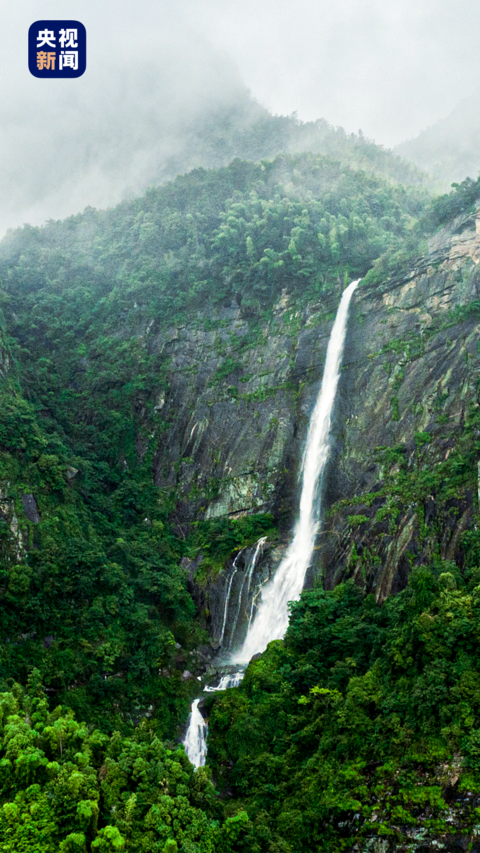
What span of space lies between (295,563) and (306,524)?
1.95 m

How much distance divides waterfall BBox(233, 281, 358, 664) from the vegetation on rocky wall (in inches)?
73.0

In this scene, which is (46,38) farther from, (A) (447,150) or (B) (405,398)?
(A) (447,150)

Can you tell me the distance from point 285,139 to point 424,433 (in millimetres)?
43396

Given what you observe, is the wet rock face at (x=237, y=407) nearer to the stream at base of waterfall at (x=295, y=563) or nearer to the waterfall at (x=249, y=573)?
the stream at base of waterfall at (x=295, y=563)

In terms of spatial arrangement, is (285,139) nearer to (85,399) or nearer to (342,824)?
(85,399)

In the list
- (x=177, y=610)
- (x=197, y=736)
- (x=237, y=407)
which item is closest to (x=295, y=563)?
(x=177, y=610)

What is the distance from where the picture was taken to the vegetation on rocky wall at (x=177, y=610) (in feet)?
37.9

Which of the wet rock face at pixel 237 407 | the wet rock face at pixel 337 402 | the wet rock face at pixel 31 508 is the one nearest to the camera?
the wet rock face at pixel 337 402

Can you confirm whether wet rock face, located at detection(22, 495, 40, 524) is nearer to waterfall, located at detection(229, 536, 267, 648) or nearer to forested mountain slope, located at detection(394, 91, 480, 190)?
waterfall, located at detection(229, 536, 267, 648)

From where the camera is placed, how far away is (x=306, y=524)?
2395cm

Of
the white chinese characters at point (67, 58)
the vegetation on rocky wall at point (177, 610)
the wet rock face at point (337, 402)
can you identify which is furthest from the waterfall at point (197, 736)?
the white chinese characters at point (67, 58)

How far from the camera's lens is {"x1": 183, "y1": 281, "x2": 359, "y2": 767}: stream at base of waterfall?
19.0m

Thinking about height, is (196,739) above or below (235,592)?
below

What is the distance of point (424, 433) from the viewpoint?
69.3 ft
